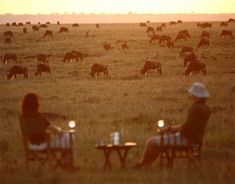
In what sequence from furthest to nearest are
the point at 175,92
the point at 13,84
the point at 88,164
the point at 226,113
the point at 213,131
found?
the point at 13,84
the point at 175,92
the point at 226,113
the point at 213,131
the point at 88,164

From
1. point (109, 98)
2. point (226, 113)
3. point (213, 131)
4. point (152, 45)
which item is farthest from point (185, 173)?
point (152, 45)

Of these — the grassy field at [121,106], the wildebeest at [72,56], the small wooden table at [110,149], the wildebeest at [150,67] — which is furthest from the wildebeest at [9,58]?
the small wooden table at [110,149]

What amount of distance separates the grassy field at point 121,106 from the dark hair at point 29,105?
1.06m

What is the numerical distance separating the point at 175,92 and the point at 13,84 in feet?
28.6

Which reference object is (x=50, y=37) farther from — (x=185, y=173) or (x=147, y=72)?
(x=185, y=173)

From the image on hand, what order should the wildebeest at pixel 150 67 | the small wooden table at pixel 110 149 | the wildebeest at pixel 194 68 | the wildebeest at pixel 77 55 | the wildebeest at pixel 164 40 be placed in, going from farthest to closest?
the wildebeest at pixel 164 40
the wildebeest at pixel 77 55
the wildebeest at pixel 150 67
the wildebeest at pixel 194 68
the small wooden table at pixel 110 149

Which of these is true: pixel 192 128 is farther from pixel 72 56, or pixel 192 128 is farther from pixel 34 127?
pixel 72 56

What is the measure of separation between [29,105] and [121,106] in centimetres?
1104

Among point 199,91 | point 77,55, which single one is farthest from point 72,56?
point 199,91

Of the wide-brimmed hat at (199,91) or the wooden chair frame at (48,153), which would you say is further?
the wide-brimmed hat at (199,91)

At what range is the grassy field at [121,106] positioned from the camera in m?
13.6

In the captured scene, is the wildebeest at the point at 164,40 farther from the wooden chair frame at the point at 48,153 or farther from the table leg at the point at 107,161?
the wooden chair frame at the point at 48,153

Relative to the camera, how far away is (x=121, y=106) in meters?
24.5

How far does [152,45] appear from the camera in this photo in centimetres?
5950
